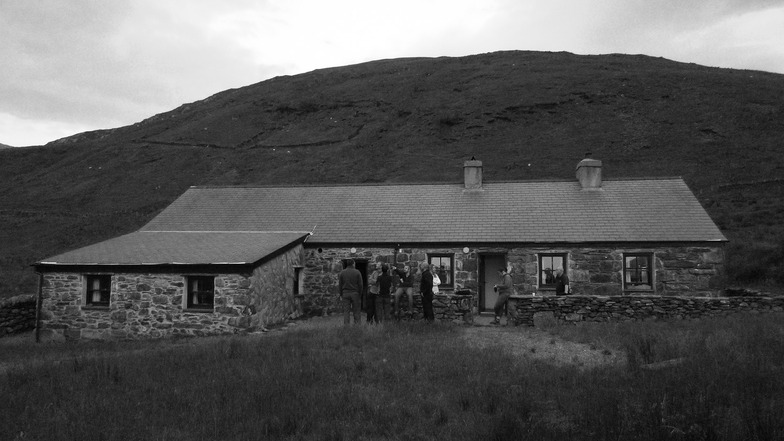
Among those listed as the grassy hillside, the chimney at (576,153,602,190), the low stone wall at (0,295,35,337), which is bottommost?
the low stone wall at (0,295,35,337)

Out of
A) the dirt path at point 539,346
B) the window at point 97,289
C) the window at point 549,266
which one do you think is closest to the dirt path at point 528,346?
the dirt path at point 539,346

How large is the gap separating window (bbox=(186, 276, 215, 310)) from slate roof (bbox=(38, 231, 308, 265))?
26.0 inches

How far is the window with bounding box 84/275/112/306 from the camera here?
17531 mm

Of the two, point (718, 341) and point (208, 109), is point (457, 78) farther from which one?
point (718, 341)

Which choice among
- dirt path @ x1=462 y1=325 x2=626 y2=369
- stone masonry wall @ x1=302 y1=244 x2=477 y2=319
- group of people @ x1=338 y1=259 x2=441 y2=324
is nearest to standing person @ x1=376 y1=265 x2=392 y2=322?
group of people @ x1=338 y1=259 x2=441 y2=324

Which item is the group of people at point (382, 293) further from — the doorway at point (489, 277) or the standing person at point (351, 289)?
the doorway at point (489, 277)

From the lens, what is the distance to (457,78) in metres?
77.6

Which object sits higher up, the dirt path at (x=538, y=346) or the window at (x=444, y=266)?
the window at (x=444, y=266)

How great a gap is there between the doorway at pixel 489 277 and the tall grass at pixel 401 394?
9308 mm

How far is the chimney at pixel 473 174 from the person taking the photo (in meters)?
23.8

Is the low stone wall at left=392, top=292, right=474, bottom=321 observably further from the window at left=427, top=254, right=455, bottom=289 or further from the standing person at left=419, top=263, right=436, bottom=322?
the window at left=427, top=254, right=455, bottom=289

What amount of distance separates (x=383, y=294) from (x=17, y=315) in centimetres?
1198

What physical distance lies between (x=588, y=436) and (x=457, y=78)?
74960mm

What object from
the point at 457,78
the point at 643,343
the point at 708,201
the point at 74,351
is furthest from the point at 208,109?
the point at 643,343
